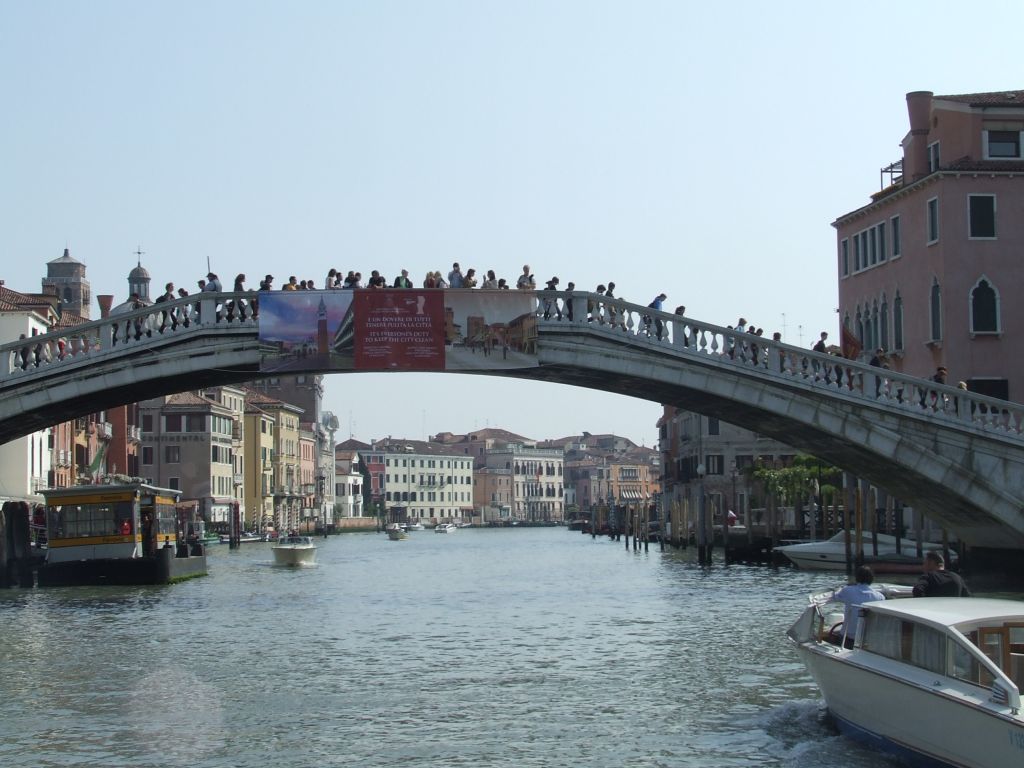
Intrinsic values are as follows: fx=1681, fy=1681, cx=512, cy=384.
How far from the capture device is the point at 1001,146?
1291 inches

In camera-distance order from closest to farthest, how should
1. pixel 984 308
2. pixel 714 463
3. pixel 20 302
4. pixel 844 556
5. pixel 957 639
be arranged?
1. pixel 957 639
2. pixel 984 308
3. pixel 844 556
4. pixel 20 302
5. pixel 714 463

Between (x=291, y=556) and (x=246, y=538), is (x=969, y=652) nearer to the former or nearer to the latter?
(x=291, y=556)

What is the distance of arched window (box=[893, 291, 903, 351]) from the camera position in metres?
34.7

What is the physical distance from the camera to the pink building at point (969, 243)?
106ft

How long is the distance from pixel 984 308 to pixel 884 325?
3663 mm

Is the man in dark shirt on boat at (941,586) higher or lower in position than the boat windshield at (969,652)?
higher

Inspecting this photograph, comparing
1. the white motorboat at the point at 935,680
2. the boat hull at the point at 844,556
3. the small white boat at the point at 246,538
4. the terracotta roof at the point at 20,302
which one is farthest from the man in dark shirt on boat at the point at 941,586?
the small white boat at the point at 246,538

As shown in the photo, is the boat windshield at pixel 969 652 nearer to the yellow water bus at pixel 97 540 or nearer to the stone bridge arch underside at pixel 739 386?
the stone bridge arch underside at pixel 739 386

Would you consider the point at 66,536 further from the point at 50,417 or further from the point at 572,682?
the point at 572,682

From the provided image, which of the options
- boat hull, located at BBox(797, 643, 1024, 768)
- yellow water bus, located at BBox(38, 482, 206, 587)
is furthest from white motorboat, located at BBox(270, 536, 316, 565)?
boat hull, located at BBox(797, 643, 1024, 768)

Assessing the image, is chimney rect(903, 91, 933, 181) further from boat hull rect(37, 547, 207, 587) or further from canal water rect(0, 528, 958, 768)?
boat hull rect(37, 547, 207, 587)

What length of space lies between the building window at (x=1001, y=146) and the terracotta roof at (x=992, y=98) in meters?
0.59

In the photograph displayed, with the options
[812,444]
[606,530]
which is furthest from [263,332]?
[606,530]

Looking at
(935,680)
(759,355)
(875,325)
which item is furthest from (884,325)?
(935,680)
